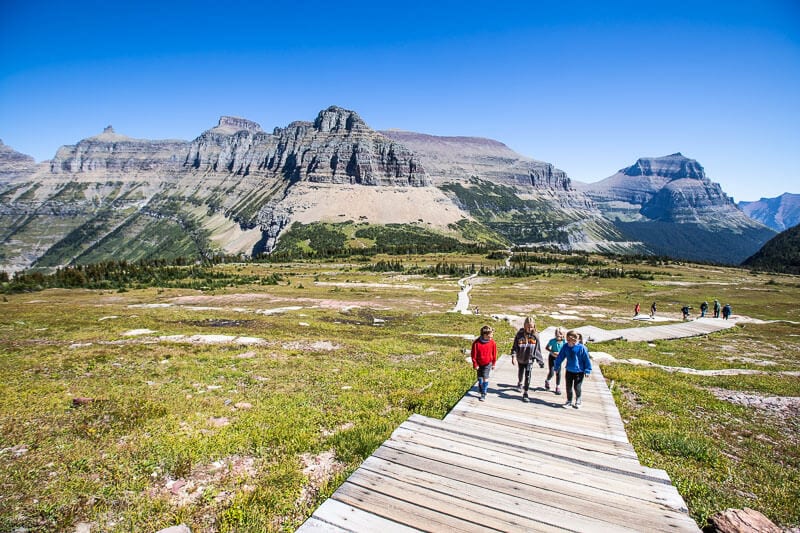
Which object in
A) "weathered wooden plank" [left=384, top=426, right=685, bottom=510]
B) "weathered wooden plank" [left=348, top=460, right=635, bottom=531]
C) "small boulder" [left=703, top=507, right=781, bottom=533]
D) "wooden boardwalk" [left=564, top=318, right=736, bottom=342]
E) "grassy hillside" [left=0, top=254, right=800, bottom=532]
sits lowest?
"wooden boardwalk" [left=564, top=318, right=736, bottom=342]

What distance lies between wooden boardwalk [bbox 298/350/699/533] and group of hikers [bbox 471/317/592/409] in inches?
76.2

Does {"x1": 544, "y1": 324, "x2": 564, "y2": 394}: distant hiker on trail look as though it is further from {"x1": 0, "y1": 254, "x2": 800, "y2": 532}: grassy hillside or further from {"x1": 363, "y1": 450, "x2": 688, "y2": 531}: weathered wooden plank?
{"x1": 363, "y1": 450, "x2": 688, "y2": 531}: weathered wooden plank

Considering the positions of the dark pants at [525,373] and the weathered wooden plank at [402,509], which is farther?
the dark pants at [525,373]

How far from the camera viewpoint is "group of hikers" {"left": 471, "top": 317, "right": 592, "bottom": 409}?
13.3 metres

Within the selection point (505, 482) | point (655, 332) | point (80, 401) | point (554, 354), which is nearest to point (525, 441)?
point (505, 482)

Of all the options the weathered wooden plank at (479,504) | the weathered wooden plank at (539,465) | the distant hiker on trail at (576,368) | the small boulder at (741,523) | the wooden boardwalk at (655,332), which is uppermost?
the distant hiker on trail at (576,368)

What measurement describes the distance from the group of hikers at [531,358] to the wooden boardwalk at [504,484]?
6.35ft

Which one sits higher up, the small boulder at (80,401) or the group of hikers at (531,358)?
the group of hikers at (531,358)

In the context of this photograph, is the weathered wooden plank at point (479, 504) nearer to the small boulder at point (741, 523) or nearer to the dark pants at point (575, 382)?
the small boulder at point (741, 523)

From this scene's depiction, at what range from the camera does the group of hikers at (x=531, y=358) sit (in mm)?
13312

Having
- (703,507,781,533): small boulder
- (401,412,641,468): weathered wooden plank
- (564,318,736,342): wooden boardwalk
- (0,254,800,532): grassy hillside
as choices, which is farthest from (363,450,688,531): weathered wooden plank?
(564,318,736,342): wooden boardwalk

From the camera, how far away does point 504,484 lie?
7.86 metres

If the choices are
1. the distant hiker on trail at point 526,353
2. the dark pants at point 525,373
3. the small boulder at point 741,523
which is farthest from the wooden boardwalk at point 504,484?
the distant hiker on trail at point 526,353

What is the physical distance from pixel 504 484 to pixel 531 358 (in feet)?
23.0
